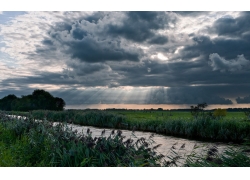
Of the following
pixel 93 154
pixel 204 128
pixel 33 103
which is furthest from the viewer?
pixel 33 103

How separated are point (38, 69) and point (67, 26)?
2.22 m

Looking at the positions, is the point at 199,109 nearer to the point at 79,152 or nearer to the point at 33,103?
the point at 79,152

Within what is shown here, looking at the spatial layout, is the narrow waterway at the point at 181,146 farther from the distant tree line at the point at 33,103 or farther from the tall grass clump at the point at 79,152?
the distant tree line at the point at 33,103

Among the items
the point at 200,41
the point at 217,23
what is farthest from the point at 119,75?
the point at 217,23

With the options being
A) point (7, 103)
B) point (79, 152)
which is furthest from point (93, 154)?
point (7, 103)

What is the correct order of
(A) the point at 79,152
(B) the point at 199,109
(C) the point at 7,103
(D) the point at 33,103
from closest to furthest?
(A) the point at 79,152
(B) the point at 199,109
(D) the point at 33,103
(C) the point at 7,103

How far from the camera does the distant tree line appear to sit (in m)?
33.0

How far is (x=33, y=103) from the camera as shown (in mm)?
34438

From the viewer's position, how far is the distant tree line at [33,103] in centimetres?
3300

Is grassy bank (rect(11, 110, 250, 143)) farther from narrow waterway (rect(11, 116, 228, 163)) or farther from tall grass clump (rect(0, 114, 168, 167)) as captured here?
tall grass clump (rect(0, 114, 168, 167))

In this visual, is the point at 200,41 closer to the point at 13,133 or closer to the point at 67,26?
the point at 67,26

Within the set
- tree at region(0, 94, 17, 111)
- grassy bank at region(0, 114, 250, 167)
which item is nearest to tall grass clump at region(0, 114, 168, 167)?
grassy bank at region(0, 114, 250, 167)

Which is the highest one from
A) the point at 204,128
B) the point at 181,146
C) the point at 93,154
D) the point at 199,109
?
the point at 199,109

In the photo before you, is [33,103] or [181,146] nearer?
[181,146]
